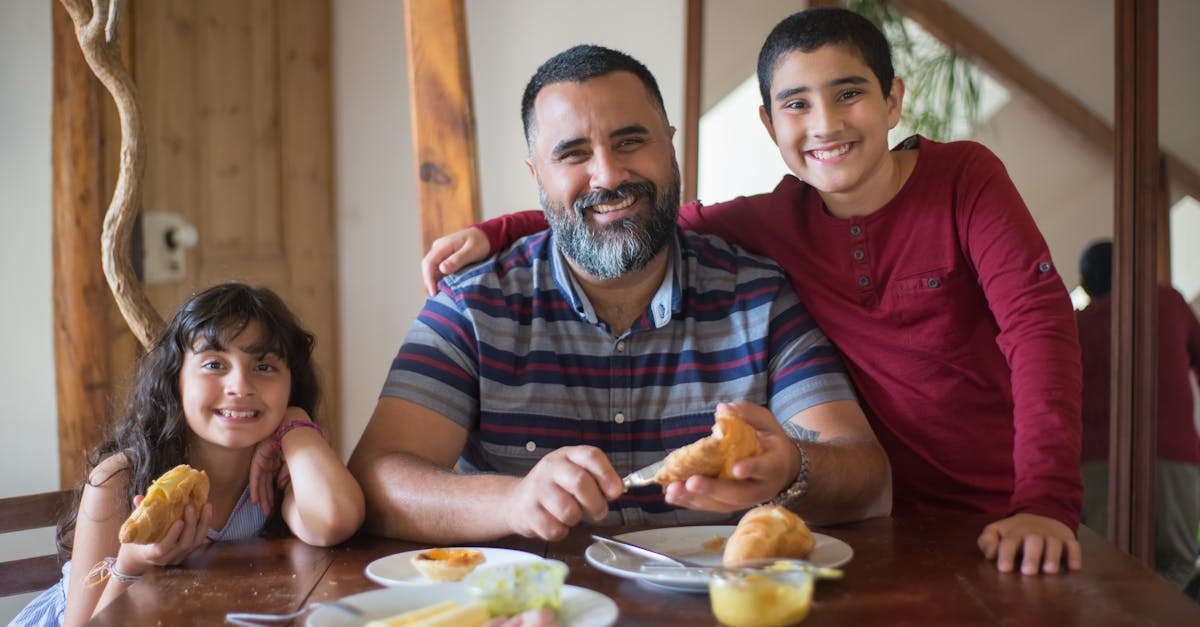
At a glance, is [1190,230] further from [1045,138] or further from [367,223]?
[367,223]

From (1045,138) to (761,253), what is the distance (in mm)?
1271

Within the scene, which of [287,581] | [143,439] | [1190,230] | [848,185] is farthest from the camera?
[1190,230]

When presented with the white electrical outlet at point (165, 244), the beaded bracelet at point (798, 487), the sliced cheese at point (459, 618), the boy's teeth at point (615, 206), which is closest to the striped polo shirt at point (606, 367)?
the boy's teeth at point (615, 206)

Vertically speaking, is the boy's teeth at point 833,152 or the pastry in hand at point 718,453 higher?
the boy's teeth at point 833,152

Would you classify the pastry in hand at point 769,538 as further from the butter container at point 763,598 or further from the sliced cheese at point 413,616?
the sliced cheese at point 413,616

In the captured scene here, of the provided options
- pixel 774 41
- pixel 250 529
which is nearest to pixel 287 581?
pixel 250 529

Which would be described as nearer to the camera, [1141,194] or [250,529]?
[250,529]

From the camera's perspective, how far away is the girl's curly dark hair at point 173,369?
68.5 inches

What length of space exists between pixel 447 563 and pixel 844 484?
626 mm

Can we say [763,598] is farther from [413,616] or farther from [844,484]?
[844,484]

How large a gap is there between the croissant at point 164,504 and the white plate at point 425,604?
0.34 meters

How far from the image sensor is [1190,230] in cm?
273

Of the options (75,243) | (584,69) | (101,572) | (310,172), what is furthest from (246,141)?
(101,572)

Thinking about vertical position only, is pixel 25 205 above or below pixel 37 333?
above
